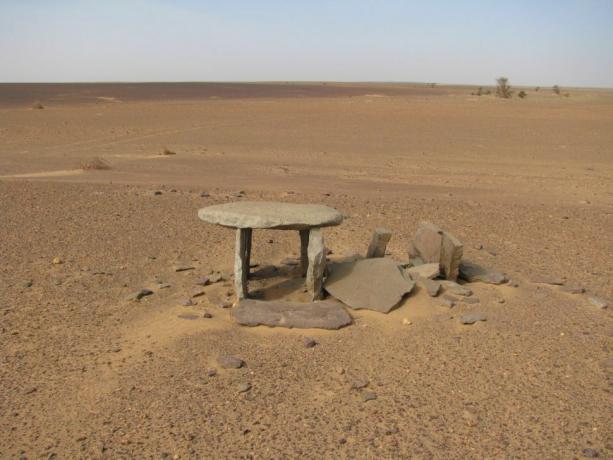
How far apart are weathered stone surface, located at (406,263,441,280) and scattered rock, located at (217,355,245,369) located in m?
2.51

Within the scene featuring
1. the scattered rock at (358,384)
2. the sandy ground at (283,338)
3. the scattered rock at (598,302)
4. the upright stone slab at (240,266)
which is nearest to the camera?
the sandy ground at (283,338)

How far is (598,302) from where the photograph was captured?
6.93 metres

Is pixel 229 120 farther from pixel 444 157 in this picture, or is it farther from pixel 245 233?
pixel 245 233

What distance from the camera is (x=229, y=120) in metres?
29.6

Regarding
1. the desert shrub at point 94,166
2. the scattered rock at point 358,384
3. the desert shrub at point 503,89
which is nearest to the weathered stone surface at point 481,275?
the scattered rock at point 358,384

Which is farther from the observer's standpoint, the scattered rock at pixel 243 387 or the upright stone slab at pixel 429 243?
the upright stone slab at pixel 429 243

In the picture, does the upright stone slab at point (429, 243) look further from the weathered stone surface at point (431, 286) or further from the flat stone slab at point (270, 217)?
the flat stone slab at point (270, 217)

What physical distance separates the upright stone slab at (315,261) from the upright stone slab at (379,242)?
1096 mm

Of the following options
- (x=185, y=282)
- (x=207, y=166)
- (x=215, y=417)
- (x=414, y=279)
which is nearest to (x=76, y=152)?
(x=207, y=166)

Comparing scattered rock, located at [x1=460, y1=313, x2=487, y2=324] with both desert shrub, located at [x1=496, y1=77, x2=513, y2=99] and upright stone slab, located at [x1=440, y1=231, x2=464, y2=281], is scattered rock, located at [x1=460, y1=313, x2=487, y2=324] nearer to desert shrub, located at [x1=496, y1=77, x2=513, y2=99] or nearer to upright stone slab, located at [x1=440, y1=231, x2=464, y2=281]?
upright stone slab, located at [x1=440, y1=231, x2=464, y2=281]

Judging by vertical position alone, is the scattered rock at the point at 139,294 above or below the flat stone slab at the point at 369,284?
below

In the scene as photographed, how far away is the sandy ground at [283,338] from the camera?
14.8ft

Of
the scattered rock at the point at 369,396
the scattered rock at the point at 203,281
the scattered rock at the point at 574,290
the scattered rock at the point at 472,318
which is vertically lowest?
the scattered rock at the point at 369,396

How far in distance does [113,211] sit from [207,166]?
249 inches
